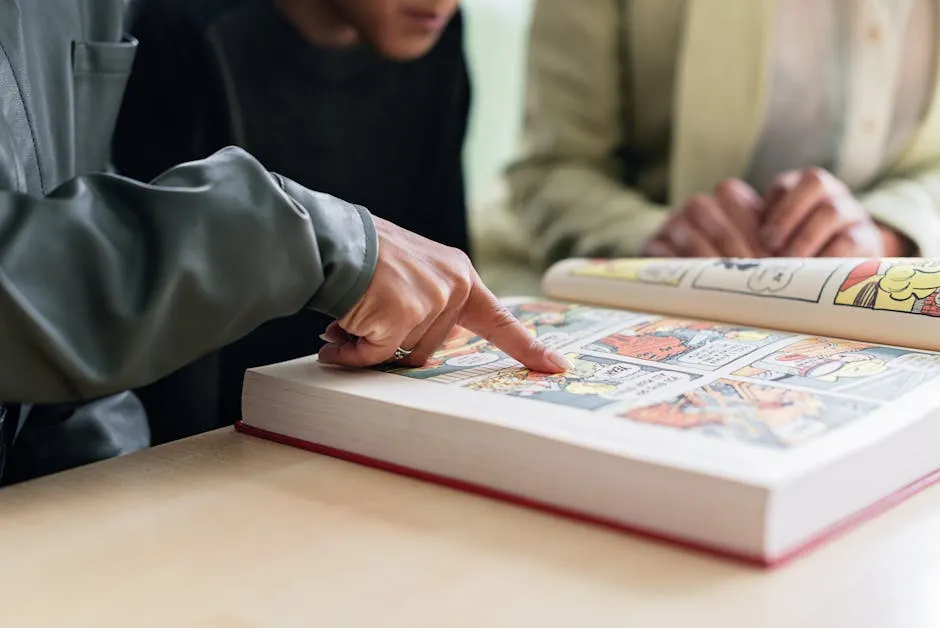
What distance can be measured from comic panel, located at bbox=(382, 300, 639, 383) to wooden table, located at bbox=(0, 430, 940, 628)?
0.28 feet

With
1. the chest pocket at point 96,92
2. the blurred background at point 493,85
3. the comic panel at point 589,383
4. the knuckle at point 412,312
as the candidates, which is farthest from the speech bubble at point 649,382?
the blurred background at point 493,85

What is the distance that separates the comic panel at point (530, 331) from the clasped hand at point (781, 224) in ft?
0.99

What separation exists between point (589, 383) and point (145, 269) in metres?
0.23

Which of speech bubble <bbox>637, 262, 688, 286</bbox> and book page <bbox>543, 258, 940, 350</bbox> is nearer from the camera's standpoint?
book page <bbox>543, 258, 940, 350</bbox>

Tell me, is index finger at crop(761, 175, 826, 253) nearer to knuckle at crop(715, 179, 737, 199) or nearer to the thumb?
knuckle at crop(715, 179, 737, 199)

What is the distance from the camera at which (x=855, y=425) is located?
456mm

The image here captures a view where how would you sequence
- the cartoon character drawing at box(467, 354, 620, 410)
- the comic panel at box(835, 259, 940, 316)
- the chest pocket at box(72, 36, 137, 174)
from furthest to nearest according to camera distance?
the chest pocket at box(72, 36, 137, 174)
the comic panel at box(835, 259, 940, 316)
the cartoon character drawing at box(467, 354, 620, 410)

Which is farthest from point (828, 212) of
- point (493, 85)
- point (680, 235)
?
point (493, 85)

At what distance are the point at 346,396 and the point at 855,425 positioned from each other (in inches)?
9.6

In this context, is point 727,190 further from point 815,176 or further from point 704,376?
point 704,376

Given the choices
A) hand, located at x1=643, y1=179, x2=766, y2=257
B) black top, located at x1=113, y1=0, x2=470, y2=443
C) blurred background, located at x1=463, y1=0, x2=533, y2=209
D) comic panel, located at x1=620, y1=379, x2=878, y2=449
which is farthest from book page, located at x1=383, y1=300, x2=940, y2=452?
blurred background, located at x1=463, y1=0, x2=533, y2=209

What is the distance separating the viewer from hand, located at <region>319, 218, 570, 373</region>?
55 cm

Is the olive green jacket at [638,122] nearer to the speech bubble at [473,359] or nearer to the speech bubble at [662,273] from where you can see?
the speech bubble at [662,273]

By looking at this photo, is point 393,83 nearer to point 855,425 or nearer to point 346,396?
point 346,396
